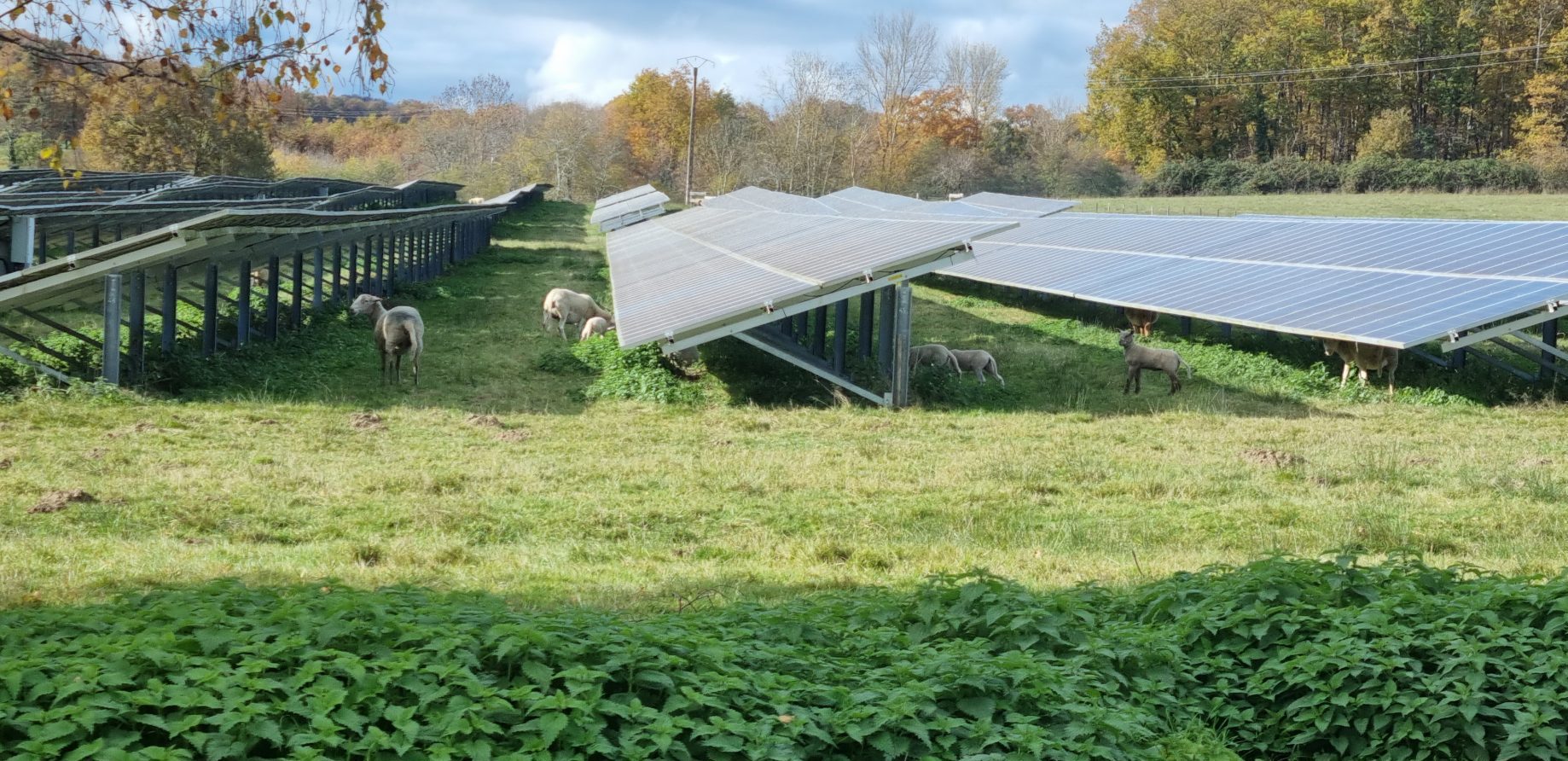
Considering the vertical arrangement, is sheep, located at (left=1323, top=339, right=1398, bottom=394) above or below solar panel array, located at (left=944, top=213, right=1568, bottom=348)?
below

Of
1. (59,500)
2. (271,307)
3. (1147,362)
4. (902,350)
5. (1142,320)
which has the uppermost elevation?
(1142,320)

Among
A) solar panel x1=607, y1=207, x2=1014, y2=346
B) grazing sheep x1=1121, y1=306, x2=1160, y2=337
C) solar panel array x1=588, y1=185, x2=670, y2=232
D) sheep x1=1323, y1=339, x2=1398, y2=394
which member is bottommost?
sheep x1=1323, y1=339, x2=1398, y2=394

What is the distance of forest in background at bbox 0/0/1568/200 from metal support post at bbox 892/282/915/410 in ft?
145

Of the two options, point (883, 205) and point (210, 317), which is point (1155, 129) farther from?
point (210, 317)

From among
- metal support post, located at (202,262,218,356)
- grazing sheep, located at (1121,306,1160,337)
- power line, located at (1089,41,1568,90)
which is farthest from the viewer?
power line, located at (1089,41,1568,90)

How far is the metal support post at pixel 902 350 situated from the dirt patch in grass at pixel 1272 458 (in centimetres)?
466

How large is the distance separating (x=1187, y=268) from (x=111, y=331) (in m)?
17.7

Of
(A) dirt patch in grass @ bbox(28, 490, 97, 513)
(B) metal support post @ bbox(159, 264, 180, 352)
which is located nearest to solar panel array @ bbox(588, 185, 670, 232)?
(B) metal support post @ bbox(159, 264, 180, 352)

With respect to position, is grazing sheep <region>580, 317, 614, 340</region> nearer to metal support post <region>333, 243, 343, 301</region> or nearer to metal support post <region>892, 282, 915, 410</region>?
metal support post <region>333, 243, 343, 301</region>

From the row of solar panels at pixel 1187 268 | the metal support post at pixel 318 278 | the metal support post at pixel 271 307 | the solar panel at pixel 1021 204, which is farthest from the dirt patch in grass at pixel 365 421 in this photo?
the solar panel at pixel 1021 204

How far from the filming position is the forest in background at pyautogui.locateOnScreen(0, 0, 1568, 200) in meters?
65.1

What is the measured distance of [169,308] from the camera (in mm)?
16922

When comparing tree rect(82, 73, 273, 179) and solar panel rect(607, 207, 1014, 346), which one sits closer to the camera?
solar panel rect(607, 207, 1014, 346)

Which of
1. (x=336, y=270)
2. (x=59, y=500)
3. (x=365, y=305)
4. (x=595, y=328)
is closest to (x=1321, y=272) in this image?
(x=595, y=328)
